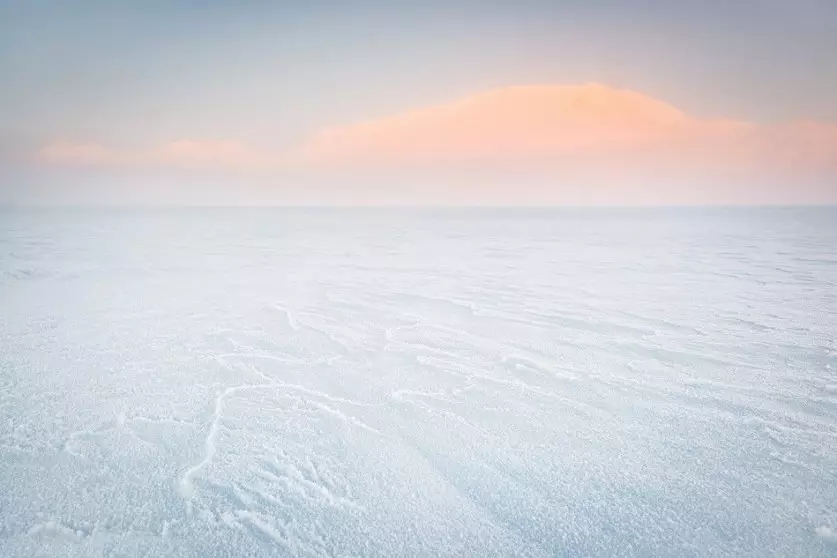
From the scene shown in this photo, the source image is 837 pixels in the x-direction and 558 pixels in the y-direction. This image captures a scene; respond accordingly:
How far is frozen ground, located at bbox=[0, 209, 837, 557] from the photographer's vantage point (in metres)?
2.56

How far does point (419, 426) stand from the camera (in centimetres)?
375

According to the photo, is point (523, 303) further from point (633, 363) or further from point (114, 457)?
point (114, 457)

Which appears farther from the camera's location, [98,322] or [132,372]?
[98,322]

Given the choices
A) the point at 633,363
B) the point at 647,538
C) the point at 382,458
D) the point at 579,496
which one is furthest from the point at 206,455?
the point at 633,363

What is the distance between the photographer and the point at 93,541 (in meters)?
2.45

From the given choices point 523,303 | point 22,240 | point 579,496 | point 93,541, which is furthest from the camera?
point 22,240

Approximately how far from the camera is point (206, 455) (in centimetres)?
329

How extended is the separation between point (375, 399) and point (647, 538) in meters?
2.51

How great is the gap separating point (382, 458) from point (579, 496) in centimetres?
142

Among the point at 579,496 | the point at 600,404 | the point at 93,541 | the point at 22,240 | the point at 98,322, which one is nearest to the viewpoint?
the point at 93,541

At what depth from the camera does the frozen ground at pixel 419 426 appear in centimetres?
256

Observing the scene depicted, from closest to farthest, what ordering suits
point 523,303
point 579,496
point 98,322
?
point 579,496, point 98,322, point 523,303

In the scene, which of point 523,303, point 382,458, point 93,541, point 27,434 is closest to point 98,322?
point 27,434

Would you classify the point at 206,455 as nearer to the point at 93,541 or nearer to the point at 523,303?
the point at 93,541
